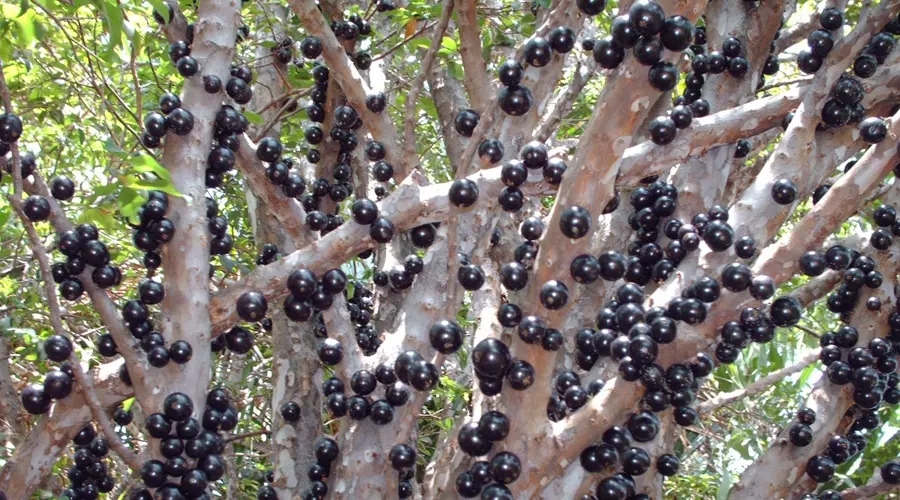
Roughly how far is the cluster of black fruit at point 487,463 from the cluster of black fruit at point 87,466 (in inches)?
55.5

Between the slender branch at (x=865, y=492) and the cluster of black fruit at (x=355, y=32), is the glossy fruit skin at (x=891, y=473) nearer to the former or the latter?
the slender branch at (x=865, y=492)

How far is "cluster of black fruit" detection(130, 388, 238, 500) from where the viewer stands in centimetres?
250

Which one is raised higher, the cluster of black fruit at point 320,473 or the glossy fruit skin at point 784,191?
the glossy fruit skin at point 784,191

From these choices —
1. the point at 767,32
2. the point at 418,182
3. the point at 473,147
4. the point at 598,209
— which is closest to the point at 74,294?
the point at 418,182

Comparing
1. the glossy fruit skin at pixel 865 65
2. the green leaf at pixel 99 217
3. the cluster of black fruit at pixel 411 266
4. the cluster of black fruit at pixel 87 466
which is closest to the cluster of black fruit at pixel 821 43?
the glossy fruit skin at pixel 865 65

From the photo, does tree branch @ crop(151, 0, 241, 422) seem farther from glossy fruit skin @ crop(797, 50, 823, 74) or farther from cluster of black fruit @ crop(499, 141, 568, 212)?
glossy fruit skin @ crop(797, 50, 823, 74)

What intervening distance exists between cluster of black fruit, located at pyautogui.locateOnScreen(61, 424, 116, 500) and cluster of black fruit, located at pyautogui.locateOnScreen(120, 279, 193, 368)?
15.3 inches

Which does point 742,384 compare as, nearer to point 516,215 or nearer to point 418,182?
point 516,215

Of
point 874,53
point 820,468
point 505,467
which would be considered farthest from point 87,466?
point 874,53

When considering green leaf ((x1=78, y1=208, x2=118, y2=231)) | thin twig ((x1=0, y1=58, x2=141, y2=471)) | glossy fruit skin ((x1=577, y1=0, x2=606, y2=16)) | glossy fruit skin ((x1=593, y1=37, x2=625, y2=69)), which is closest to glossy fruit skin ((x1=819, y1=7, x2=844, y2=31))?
glossy fruit skin ((x1=577, y1=0, x2=606, y2=16))

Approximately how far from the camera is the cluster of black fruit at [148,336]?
2.53 m

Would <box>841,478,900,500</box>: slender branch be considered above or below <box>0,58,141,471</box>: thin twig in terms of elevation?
below

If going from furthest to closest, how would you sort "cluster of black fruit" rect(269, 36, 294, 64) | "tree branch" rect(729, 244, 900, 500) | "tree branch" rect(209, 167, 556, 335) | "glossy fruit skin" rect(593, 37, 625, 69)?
"cluster of black fruit" rect(269, 36, 294, 64) → "tree branch" rect(729, 244, 900, 500) → "tree branch" rect(209, 167, 556, 335) → "glossy fruit skin" rect(593, 37, 625, 69)

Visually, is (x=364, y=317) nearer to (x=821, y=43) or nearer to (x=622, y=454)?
(x=622, y=454)
